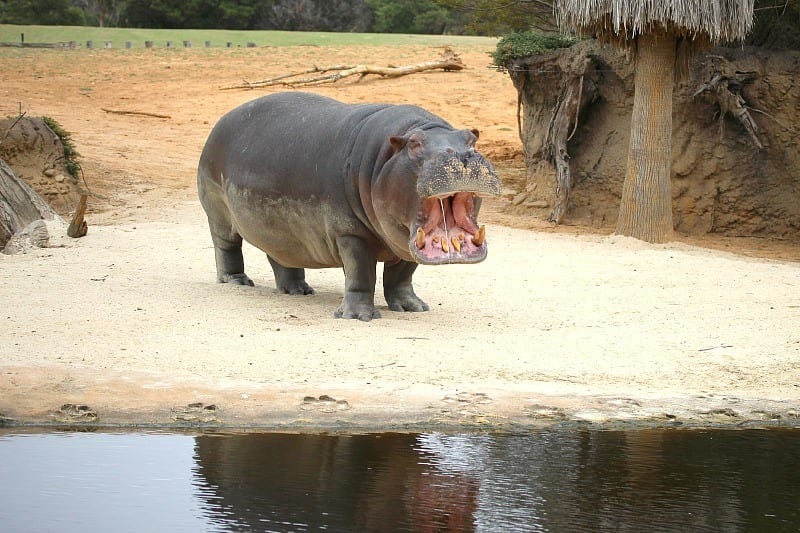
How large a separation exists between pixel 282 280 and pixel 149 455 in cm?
381

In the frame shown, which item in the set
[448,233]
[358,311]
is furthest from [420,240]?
[358,311]

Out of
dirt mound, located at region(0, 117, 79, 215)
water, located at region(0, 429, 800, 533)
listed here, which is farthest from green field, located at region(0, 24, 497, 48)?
water, located at region(0, 429, 800, 533)

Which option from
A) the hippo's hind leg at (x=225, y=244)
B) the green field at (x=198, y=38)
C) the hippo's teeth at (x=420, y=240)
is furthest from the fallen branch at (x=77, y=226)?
the green field at (x=198, y=38)

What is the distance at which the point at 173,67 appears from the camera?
2788cm

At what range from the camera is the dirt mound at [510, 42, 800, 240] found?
547 inches

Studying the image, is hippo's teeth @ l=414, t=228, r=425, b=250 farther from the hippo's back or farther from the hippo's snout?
the hippo's back

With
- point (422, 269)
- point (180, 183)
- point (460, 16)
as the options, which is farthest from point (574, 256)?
point (460, 16)

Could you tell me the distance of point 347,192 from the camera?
783 cm

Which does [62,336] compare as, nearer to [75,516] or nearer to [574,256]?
[75,516]

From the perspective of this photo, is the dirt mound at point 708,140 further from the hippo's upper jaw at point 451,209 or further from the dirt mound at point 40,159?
the hippo's upper jaw at point 451,209

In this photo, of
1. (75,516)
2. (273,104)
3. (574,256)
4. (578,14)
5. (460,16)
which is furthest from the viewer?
(460,16)

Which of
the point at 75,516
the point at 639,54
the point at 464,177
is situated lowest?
the point at 75,516

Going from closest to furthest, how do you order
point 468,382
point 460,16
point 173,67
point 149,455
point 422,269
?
point 149,455
point 468,382
point 422,269
point 173,67
point 460,16

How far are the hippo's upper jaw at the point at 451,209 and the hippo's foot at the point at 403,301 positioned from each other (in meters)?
1.39
